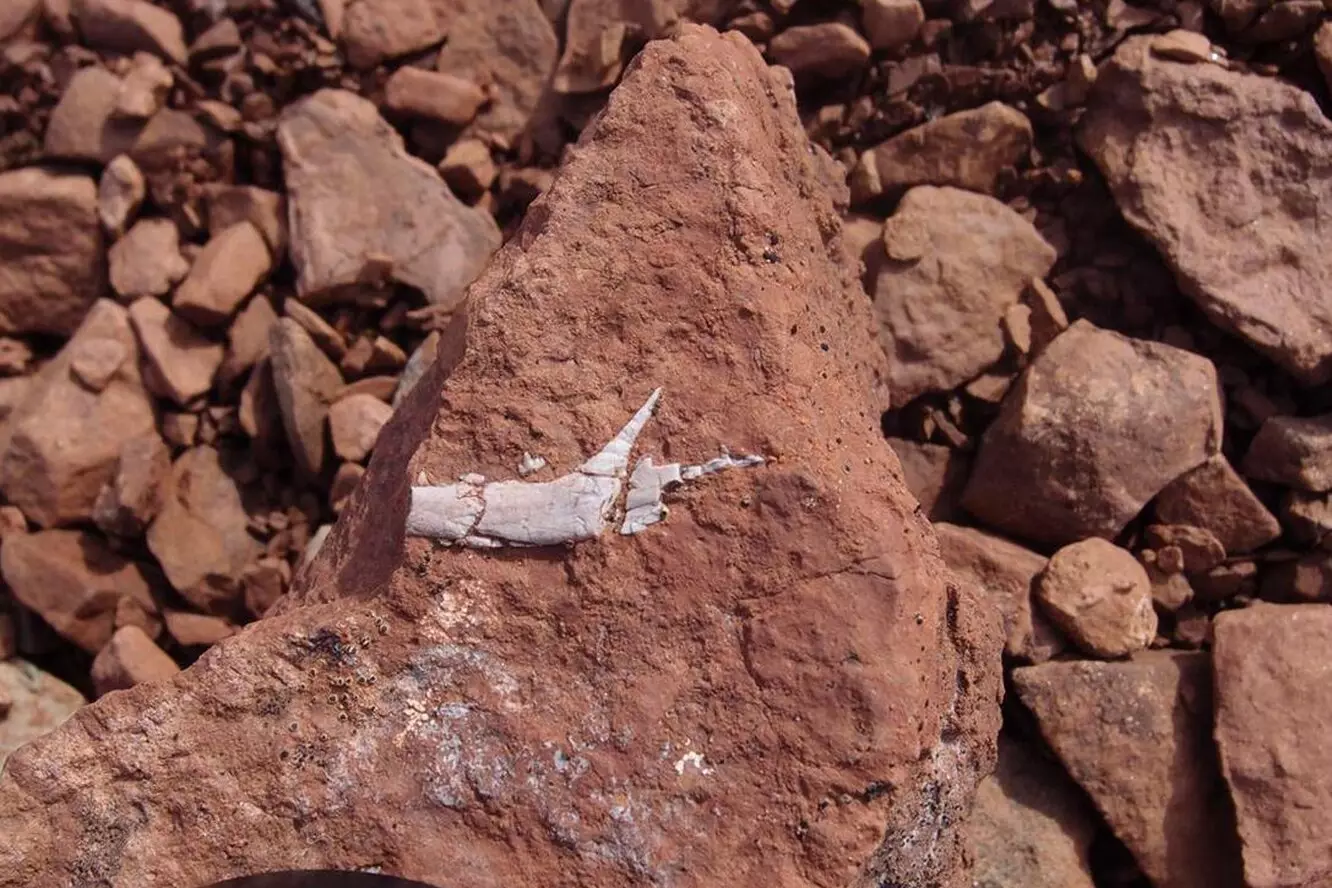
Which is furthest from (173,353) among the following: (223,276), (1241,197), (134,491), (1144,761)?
(1241,197)

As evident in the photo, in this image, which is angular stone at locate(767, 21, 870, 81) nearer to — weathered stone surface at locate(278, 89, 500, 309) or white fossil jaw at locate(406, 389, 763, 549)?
weathered stone surface at locate(278, 89, 500, 309)

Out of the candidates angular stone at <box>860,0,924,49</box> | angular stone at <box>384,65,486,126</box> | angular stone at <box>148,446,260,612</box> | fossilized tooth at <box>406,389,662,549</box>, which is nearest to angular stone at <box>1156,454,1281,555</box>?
angular stone at <box>860,0,924,49</box>

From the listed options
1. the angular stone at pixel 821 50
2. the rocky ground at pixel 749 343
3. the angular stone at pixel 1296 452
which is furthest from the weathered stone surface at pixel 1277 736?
the angular stone at pixel 821 50

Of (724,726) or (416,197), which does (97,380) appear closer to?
(416,197)

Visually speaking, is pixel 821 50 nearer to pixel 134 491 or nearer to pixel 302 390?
pixel 302 390

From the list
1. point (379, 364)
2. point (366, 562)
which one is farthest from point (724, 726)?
point (379, 364)
